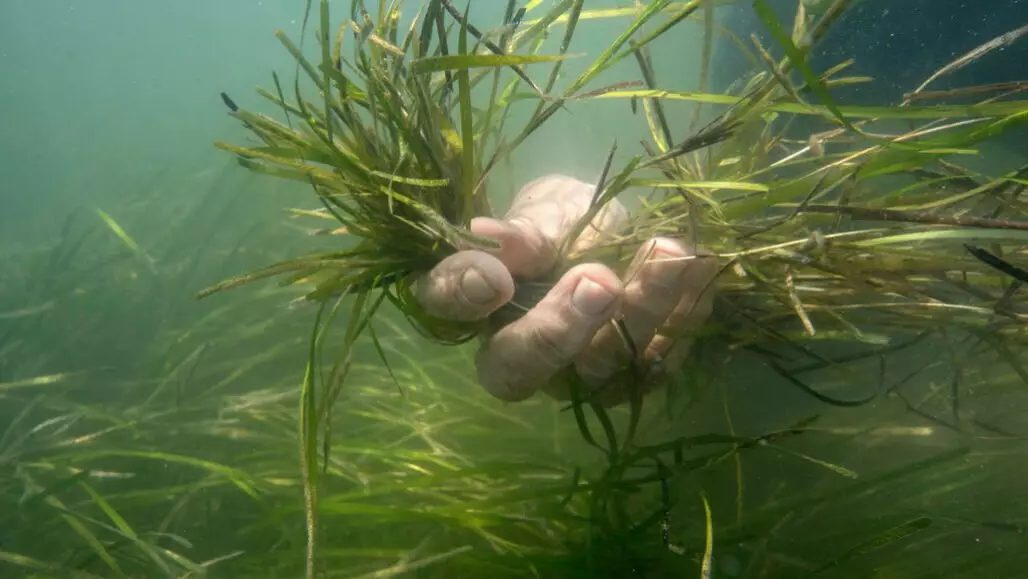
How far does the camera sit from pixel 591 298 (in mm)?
771

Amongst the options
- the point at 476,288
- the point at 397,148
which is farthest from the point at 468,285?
the point at 397,148

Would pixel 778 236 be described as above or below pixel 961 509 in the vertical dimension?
above

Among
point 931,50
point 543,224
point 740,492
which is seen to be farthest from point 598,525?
point 931,50

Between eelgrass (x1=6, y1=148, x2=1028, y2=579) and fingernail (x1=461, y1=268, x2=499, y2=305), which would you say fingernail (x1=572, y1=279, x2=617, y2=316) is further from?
eelgrass (x1=6, y1=148, x2=1028, y2=579)

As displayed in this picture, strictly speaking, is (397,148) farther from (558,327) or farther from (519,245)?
(558,327)

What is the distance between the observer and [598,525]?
1.11 meters

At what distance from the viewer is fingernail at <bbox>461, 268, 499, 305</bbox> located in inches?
29.9

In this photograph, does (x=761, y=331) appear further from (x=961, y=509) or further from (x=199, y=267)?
(x=199, y=267)

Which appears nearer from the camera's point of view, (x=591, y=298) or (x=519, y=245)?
(x=591, y=298)

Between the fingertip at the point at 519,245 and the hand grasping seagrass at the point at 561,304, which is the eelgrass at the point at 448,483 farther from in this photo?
the fingertip at the point at 519,245

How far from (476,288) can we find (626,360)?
291mm

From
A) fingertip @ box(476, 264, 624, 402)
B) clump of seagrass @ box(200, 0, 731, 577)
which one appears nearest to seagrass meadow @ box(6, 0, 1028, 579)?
clump of seagrass @ box(200, 0, 731, 577)

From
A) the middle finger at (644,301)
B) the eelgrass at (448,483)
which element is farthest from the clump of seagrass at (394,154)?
the eelgrass at (448,483)

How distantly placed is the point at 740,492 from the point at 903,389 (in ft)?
1.69
